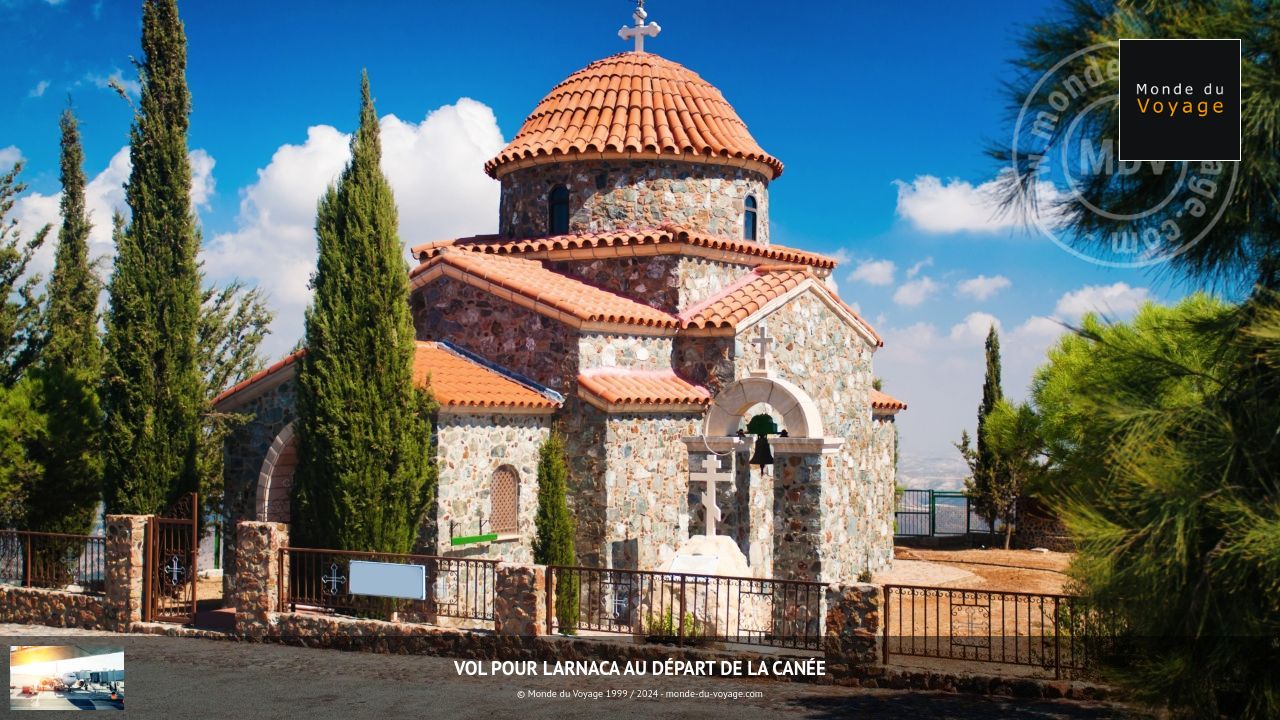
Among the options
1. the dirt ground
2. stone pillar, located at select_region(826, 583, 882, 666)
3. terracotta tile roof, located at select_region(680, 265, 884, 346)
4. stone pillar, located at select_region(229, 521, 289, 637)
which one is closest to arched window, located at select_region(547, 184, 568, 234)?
terracotta tile roof, located at select_region(680, 265, 884, 346)

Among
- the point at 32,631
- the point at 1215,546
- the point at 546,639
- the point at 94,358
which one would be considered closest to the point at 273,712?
the point at 546,639

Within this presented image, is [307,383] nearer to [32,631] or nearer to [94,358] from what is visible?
[32,631]

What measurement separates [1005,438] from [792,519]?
15.0 metres

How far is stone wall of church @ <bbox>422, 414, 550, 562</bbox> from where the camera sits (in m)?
16.0

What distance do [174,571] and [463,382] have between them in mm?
4903

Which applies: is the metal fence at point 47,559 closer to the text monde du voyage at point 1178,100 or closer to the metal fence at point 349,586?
the metal fence at point 349,586

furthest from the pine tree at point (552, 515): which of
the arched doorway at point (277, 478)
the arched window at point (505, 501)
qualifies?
the arched doorway at point (277, 478)

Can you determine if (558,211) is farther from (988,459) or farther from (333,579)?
(988,459)

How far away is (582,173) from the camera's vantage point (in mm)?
21062

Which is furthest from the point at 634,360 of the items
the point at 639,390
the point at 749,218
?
the point at 749,218

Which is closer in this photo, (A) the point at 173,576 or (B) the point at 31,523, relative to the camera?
(A) the point at 173,576

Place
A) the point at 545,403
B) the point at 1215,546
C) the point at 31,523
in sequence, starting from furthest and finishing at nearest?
the point at 31,523
the point at 545,403
the point at 1215,546

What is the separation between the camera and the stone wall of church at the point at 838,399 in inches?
766

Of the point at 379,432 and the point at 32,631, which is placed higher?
the point at 379,432
